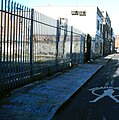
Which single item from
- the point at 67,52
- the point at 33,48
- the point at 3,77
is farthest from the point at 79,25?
the point at 3,77

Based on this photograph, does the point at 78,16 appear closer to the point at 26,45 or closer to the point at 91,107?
the point at 26,45

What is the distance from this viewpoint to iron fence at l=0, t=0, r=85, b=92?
9736mm

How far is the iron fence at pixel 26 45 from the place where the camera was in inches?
383

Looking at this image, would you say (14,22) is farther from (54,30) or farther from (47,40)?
(54,30)

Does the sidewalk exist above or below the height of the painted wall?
below

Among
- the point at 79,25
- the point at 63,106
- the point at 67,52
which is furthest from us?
the point at 79,25

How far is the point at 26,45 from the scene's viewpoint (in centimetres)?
1191

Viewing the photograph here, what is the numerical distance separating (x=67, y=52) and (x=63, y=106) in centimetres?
1311

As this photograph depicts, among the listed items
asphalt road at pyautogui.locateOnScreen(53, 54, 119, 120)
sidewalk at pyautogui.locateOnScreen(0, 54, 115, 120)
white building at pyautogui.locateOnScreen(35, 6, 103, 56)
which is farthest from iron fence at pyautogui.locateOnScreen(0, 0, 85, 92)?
white building at pyautogui.locateOnScreen(35, 6, 103, 56)

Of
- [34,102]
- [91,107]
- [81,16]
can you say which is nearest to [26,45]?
[34,102]

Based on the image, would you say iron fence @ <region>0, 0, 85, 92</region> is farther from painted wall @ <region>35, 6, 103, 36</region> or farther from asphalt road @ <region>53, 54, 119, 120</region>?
painted wall @ <region>35, 6, 103, 36</region>

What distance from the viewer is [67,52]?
70.6 ft

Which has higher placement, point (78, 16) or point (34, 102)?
point (78, 16)

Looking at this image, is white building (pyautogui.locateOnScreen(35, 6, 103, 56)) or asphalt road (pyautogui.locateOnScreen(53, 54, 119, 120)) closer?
asphalt road (pyautogui.locateOnScreen(53, 54, 119, 120))
